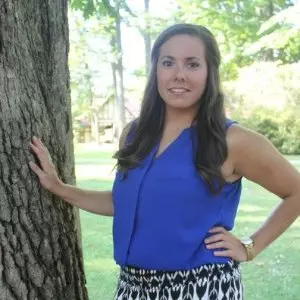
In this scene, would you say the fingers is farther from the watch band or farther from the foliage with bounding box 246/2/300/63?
the foliage with bounding box 246/2/300/63

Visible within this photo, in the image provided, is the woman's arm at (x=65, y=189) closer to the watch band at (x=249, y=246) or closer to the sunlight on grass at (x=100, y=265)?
the watch band at (x=249, y=246)

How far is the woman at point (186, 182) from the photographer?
2.09 m

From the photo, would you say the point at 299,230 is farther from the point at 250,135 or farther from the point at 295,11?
the point at 295,11

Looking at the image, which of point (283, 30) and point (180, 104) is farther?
point (283, 30)

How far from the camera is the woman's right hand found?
2242mm

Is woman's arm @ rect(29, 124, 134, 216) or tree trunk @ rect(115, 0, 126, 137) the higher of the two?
woman's arm @ rect(29, 124, 134, 216)

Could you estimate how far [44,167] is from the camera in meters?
2.27

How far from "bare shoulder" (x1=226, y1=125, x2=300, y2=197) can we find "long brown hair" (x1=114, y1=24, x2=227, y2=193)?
0.04 m

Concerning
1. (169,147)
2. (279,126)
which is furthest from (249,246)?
(279,126)

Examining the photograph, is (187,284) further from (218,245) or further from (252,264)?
(252,264)

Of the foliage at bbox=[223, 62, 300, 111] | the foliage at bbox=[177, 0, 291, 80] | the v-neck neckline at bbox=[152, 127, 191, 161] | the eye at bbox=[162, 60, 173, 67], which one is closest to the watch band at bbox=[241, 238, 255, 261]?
the v-neck neckline at bbox=[152, 127, 191, 161]

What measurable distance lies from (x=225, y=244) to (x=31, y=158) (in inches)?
29.7

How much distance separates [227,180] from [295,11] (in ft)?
51.8

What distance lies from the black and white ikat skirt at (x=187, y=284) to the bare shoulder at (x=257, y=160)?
1.14ft
